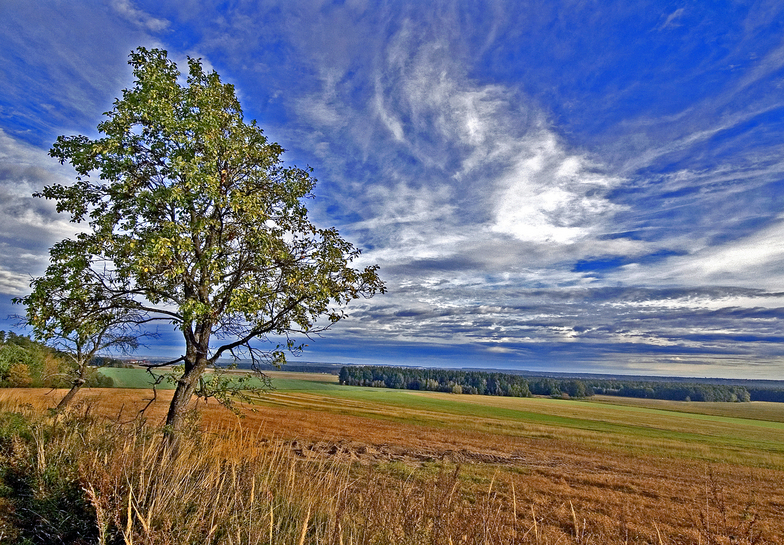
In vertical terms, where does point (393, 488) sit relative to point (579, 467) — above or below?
above

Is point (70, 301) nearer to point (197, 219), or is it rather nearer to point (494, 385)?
point (197, 219)

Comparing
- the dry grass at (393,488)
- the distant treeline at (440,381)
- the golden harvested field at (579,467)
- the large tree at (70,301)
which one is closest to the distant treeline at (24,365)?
the golden harvested field at (579,467)

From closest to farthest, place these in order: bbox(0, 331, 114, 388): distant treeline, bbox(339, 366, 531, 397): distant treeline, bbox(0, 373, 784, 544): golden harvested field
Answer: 1. bbox(0, 373, 784, 544): golden harvested field
2. bbox(0, 331, 114, 388): distant treeline
3. bbox(339, 366, 531, 397): distant treeline

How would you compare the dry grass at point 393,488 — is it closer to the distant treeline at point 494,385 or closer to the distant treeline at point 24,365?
the distant treeline at point 24,365

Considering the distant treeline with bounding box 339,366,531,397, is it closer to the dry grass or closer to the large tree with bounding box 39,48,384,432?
the dry grass

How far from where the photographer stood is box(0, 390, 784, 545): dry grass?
15.9ft

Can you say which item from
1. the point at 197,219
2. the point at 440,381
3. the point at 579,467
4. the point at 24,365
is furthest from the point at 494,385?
the point at 197,219

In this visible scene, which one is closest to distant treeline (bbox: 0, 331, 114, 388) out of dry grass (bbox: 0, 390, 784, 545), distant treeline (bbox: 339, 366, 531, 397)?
dry grass (bbox: 0, 390, 784, 545)

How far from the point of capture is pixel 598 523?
15469 millimetres

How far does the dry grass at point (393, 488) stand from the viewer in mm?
4836

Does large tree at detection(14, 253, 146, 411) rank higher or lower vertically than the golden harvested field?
higher

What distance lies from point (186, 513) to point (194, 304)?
5.79 meters

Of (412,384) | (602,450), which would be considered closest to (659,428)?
(602,450)

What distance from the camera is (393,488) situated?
6562 mm
